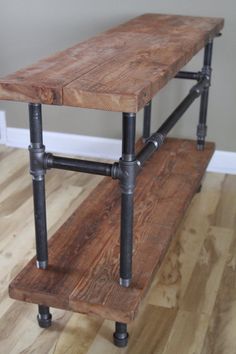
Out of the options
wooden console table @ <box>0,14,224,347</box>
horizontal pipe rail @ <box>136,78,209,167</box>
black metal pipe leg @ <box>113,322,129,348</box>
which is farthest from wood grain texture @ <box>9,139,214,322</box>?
horizontal pipe rail @ <box>136,78,209,167</box>

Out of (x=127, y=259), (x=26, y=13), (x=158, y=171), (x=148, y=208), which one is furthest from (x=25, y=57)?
(x=127, y=259)

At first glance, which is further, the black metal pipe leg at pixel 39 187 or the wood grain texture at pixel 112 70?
the black metal pipe leg at pixel 39 187

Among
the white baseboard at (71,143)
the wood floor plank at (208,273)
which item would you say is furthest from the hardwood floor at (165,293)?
the white baseboard at (71,143)

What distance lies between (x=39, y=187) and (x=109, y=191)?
0.58 metres

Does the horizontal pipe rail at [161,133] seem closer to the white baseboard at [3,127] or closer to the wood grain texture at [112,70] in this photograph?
the wood grain texture at [112,70]

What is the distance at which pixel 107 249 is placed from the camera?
1.64 meters

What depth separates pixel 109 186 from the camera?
2.03 m

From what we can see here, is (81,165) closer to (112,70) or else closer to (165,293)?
(112,70)

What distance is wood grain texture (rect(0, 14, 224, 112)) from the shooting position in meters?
1.25

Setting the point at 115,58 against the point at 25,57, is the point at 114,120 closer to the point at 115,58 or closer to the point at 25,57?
the point at 25,57

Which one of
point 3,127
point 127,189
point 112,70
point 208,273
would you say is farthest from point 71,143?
point 127,189

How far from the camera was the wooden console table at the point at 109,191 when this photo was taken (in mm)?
1293

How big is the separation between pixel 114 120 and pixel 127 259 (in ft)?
4.89

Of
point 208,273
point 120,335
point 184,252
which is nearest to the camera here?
point 120,335
